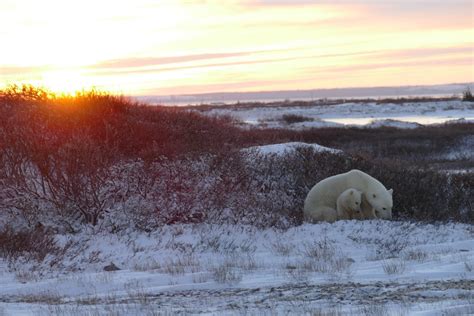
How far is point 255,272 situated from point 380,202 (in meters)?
4.73

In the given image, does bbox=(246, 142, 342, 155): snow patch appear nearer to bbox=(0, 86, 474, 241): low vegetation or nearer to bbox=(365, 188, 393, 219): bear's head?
bbox=(0, 86, 474, 241): low vegetation

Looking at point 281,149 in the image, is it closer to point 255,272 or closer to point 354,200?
point 354,200

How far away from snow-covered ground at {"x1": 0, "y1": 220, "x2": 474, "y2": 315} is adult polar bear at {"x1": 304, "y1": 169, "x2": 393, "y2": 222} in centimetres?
76

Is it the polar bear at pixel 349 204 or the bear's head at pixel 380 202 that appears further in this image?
the bear's head at pixel 380 202

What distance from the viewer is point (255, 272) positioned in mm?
7750

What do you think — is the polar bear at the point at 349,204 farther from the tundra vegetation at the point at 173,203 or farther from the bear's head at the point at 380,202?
the tundra vegetation at the point at 173,203

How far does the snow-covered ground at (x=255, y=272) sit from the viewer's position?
570 centimetres

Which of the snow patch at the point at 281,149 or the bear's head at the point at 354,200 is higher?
the snow patch at the point at 281,149

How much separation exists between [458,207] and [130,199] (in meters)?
6.40

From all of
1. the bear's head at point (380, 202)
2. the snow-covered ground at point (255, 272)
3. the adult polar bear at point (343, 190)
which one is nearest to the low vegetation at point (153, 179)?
the adult polar bear at point (343, 190)

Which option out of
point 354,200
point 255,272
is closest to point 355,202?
point 354,200

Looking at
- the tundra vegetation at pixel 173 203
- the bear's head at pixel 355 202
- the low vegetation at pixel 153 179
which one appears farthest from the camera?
the low vegetation at pixel 153 179

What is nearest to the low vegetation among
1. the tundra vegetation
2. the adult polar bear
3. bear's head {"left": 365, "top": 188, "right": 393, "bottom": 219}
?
the tundra vegetation

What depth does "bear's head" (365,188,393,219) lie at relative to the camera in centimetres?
1181
